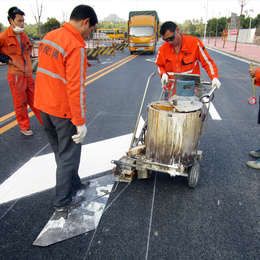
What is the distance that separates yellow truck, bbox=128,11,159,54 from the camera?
20531 mm

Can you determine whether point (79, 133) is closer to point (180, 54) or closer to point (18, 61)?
point (180, 54)

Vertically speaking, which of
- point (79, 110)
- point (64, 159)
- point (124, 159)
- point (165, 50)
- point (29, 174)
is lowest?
point (29, 174)

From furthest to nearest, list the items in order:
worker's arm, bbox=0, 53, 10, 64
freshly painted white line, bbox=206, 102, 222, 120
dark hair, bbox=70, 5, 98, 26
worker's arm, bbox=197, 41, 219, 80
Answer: freshly painted white line, bbox=206, 102, 222, 120 < worker's arm, bbox=0, 53, 10, 64 < worker's arm, bbox=197, 41, 219, 80 < dark hair, bbox=70, 5, 98, 26

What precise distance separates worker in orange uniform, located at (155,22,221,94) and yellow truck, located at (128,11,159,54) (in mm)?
17888

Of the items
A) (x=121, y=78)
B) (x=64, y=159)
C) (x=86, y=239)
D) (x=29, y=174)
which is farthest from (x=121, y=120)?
(x=121, y=78)

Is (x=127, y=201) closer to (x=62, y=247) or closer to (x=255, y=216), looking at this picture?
(x=62, y=247)

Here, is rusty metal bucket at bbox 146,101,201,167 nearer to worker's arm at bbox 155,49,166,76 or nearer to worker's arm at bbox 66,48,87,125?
worker's arm at bbox 66,48,87,125

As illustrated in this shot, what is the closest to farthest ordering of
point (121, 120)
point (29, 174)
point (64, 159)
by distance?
point (64, 159), point (29, 174), point (121, 120)

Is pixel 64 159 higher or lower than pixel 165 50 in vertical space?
lower

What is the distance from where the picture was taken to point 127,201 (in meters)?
2.64

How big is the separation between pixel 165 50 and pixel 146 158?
1.81m

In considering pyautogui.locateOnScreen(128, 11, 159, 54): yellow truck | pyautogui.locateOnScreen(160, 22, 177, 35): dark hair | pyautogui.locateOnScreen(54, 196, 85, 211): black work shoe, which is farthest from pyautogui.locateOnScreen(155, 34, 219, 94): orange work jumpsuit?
pyautogui.locateOnScreen(128, 11, 159, 54): yellow truck

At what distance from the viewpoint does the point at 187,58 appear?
354 cm

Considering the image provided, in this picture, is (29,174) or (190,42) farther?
(190,42)
